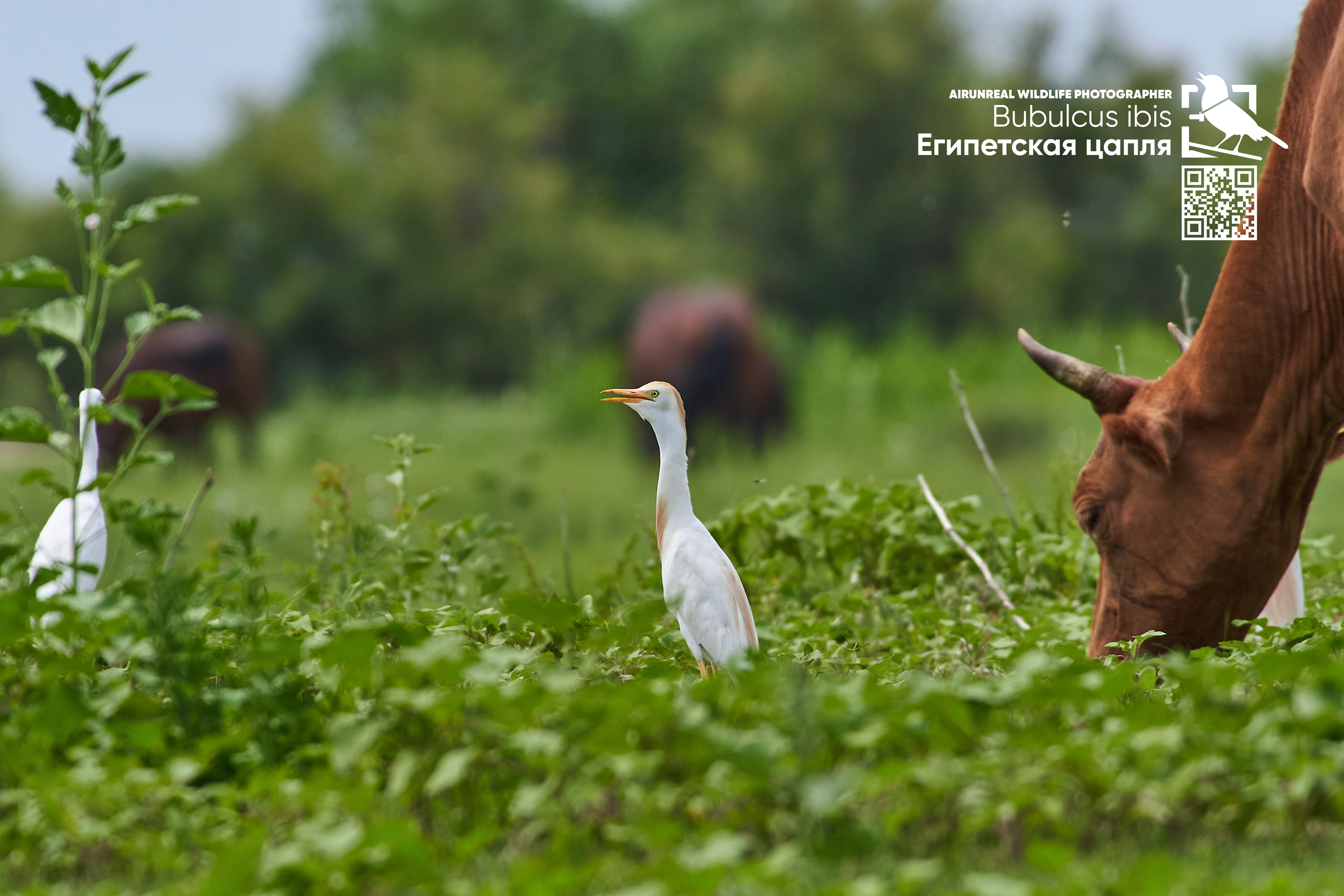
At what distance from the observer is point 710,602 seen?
3.56 meters

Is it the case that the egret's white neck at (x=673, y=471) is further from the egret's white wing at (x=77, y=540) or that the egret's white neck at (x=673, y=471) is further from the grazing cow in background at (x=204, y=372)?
the grazing cow in background at (x=204, y=372)

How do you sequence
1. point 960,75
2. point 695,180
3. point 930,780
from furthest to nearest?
point 695,180 → point 960,75 → point 930,780

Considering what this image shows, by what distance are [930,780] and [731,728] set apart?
1.30 feet

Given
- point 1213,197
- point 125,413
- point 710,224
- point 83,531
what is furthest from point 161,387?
point 710,224

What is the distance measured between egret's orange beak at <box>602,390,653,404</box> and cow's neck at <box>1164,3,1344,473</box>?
1537mm

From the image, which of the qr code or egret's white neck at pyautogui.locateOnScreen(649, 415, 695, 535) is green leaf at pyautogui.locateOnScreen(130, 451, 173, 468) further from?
the qr code

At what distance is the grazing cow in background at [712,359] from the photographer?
1441cm

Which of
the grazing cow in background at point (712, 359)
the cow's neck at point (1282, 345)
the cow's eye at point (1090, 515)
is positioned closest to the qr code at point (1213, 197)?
the cow's neck at point (1282, 345)

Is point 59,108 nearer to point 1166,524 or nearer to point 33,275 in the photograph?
point 33,275

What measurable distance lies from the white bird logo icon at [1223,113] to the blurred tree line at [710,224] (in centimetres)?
2074

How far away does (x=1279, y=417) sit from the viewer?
3879 millimetres

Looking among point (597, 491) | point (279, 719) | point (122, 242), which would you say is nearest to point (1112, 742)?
point (279, 719)

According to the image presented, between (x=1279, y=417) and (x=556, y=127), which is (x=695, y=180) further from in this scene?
(x=1279, y=417)

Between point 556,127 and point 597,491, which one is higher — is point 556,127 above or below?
above
